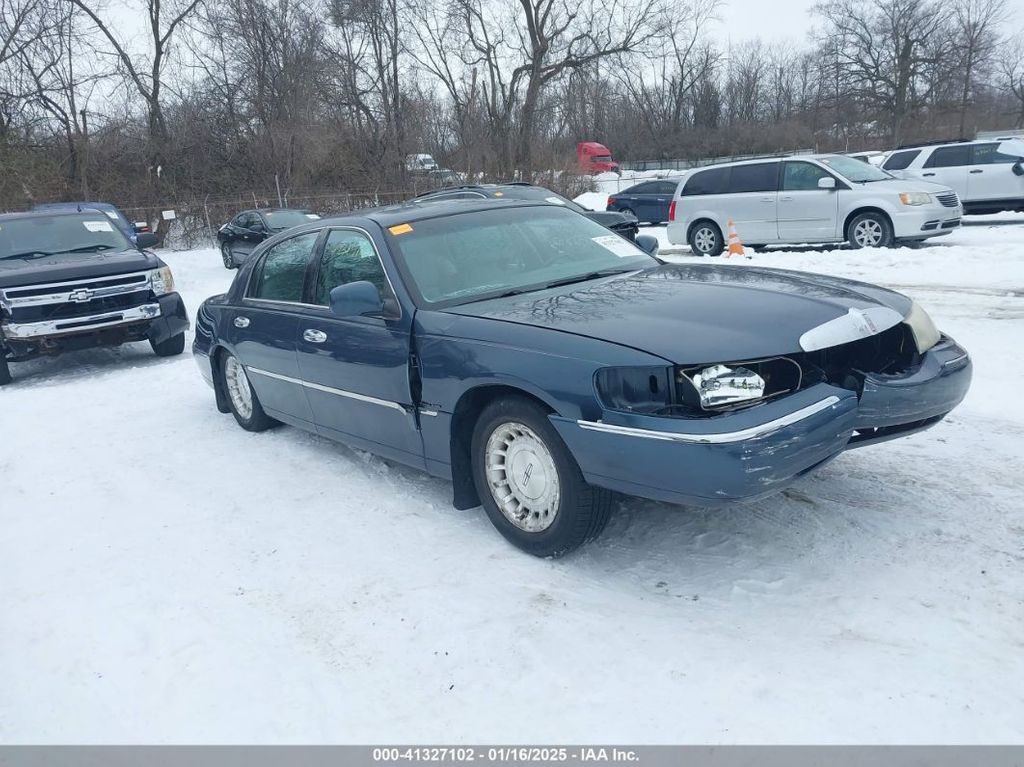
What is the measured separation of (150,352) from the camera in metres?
10.5

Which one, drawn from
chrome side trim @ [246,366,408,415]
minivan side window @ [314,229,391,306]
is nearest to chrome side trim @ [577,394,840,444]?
chrome side trim @ [246,366,408,415]

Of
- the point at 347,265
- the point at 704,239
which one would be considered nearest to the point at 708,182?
the point at 704,239

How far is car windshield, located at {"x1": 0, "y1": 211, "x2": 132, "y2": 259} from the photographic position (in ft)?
30.5

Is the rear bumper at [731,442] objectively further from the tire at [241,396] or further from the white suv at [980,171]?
the white suv at [980,171]

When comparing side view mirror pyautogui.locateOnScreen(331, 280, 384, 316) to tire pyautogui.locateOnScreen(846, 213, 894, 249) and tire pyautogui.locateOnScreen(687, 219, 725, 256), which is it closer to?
tire pyautogui.locateOnScreen(846, 213, 894, 249)

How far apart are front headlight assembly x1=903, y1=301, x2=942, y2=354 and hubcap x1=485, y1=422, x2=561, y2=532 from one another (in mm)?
1809

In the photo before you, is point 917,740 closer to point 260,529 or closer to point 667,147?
point 260,529

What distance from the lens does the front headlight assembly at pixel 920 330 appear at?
3.87 m

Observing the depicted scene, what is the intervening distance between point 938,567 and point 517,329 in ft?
6.80

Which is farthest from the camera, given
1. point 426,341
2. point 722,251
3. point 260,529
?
point 722,251

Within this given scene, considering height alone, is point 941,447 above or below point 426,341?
below

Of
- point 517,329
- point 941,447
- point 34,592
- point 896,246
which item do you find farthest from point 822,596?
point 896,246

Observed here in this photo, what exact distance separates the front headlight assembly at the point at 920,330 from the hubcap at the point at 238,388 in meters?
4.41

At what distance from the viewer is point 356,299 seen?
14.0ft
